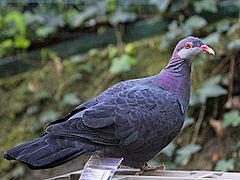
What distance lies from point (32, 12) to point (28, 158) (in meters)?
2.66

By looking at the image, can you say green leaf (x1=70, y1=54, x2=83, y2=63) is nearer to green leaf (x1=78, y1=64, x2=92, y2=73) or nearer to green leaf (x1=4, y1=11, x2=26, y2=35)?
green leaf (x1=78, y1=64, x2=92, y2=73)

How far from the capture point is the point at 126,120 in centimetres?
138

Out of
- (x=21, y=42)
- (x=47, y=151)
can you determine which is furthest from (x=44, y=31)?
(x=47, y=151)

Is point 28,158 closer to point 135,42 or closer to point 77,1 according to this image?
point 135,42

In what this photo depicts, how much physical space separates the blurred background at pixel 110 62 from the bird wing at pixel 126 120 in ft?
3.75

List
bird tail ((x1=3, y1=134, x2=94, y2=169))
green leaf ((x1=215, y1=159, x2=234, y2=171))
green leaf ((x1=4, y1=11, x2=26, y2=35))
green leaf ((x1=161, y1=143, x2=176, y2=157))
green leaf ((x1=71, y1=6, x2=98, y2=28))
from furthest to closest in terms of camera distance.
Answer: green leaf ((x1=4, y1=11, x2=26, y2=35)) < green leaf ((x1=71, y1=6, x2=98, y2=28)) < green leaf ((x1=161, y1=143, x2=176, y2=157)) < green leaf ((x1=215, y1=159, x2=234, y2=171)) < bird tail ((x1=3, y1=134, x2=94, y2=169))

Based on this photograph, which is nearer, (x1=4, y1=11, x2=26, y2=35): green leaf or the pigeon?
the pigeon

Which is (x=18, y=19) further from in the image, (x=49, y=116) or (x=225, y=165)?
(x=225, y=165)

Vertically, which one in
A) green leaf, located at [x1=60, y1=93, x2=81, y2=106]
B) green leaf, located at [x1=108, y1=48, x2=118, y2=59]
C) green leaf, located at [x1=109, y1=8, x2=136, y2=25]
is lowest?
green leaf, located at [x1=60, y1=93, x2=81, y2=106]

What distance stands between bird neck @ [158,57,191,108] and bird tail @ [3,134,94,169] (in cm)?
46

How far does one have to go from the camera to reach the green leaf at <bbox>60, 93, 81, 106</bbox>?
3039 millimetres

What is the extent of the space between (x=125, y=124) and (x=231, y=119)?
1.34 metres

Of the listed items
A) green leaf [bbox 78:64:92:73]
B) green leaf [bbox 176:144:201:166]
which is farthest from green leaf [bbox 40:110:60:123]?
green leaf [bbox 176:144:201:166]

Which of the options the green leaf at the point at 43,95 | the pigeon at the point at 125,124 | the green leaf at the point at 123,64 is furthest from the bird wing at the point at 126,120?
the green leaf at the point at 43,95
